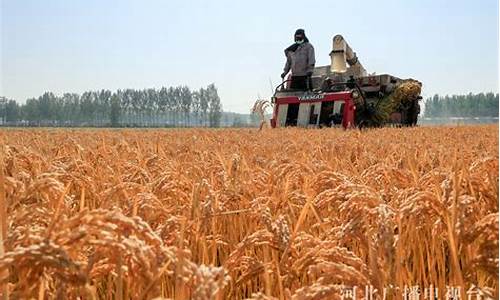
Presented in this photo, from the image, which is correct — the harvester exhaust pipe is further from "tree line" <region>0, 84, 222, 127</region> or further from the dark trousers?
"tree line" <region>0, 84, 222, 127</region>

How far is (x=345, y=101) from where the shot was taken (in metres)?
12.6

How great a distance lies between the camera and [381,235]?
937 millimetres

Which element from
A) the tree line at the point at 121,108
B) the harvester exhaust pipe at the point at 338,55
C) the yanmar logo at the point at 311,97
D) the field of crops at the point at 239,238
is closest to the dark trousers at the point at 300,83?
the yanmar logo at the point at 311,97

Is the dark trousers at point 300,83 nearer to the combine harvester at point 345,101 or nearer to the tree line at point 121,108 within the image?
the combine harvester at point 345,101

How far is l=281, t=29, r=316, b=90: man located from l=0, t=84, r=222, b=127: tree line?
9702cm

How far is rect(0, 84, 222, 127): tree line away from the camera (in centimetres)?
11175

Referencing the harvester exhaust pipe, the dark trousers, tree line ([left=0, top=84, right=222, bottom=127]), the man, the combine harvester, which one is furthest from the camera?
tree line ([left=0, top=84, right=222, bottom=127])

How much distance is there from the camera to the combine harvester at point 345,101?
1284 centimetres

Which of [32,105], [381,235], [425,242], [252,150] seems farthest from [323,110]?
[32,105]

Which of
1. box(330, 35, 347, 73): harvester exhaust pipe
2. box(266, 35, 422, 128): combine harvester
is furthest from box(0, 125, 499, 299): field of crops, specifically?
box(330, 35, 347, 73): harvester exhaust pipe

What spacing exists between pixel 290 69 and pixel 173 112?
11264 centimetres

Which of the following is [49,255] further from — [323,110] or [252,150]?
[323,110]

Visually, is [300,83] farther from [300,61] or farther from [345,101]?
[345,101]

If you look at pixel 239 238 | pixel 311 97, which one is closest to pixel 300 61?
pixel 311 97
